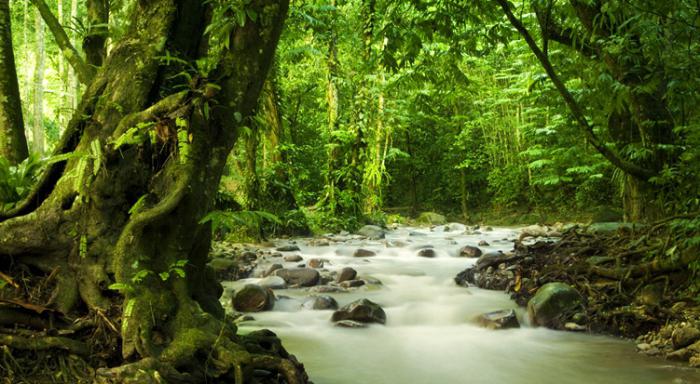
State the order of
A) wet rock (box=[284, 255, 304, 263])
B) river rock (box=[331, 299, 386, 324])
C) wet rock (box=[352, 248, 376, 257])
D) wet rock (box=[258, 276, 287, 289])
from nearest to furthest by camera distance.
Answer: river rock (box=[331, 299, 386, 324]) < wet rock (box=[258, 276, 287, 289]) < wet rock (box=[284, 255, 304, 263]) < wet rock (box=[352, 248, 376, 257])

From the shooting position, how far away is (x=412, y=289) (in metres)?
7.79

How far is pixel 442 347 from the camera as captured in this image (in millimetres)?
5449

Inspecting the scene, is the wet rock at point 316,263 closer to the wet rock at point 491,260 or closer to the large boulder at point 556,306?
the wet rock at point 491,260

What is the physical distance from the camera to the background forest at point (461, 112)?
15.3 ft

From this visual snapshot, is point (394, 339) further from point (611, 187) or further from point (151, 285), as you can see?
point (611, 187)

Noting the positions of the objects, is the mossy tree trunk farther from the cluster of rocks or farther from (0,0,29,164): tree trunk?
the cluster of rocks

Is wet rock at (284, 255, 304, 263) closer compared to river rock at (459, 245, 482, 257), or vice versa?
wet rock at (284, 255, 304, 263)

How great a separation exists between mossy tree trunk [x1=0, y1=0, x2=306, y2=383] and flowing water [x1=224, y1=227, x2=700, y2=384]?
187cm

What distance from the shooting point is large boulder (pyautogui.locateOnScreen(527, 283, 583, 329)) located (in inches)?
218

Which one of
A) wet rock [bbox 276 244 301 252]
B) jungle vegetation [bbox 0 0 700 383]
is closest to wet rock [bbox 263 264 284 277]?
wet rock [bbox 276 244 301 252]

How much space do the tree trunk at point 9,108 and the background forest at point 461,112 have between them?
404 mm

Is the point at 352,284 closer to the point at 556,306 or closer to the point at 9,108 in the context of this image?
the point at 556,306

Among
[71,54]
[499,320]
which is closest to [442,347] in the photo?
[499,320]

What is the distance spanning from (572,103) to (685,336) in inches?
84.5
